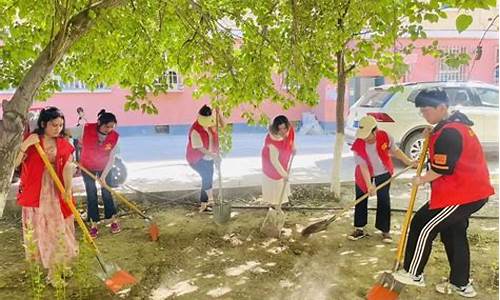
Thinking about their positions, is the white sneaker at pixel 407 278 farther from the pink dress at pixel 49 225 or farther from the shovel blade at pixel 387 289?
the pink dress at pixel 49 225

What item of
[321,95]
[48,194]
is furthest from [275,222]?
[321,95]

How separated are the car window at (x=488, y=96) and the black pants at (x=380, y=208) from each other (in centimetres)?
518

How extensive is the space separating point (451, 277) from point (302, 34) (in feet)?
8.28

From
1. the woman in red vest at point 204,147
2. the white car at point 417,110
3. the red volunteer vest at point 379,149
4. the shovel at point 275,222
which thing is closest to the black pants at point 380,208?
the red volunteer vest at point 379,149

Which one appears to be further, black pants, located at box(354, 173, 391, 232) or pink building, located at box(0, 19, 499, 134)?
pink building, located at box(0, 19, 499, 134)

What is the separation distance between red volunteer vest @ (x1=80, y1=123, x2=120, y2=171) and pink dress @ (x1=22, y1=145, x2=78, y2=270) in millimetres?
1203

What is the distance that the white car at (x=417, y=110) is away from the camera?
8453mm

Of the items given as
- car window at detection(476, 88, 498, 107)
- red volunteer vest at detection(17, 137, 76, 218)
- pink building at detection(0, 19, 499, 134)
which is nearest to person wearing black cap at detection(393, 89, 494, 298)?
red volunteer vest at detection(17, 137, 76, 218)

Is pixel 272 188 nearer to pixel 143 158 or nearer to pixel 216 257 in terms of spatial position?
pixel 216 257

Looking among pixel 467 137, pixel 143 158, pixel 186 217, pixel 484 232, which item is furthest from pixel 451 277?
pixel 143 158

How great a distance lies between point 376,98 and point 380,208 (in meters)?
4.59

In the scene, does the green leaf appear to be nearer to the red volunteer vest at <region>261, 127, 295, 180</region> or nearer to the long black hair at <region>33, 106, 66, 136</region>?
the red volunteer vest at <region>261, 127, 295, 180</region>

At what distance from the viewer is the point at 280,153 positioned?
482 cm

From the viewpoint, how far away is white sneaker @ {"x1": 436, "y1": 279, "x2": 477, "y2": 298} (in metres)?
3.41
